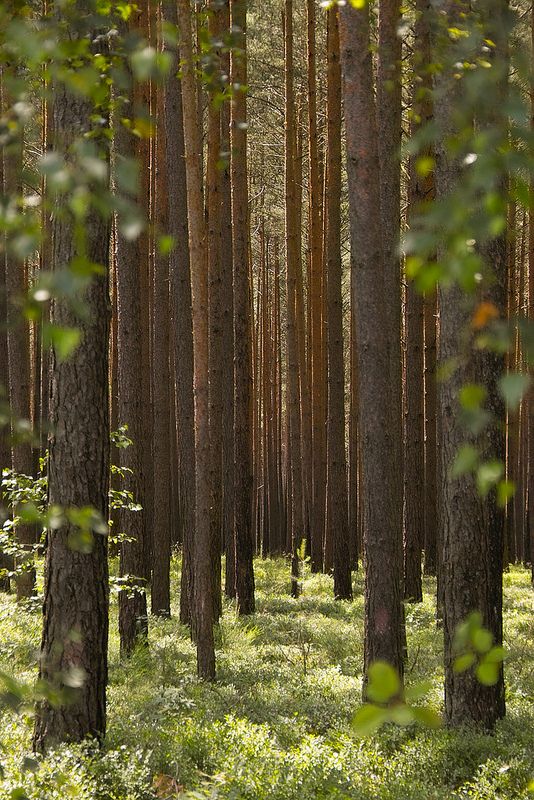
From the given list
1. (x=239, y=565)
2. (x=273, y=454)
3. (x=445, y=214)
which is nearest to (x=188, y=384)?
(x=239, y=565)

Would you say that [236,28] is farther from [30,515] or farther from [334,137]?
[334,137]

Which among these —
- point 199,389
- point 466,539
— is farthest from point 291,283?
point 466,539

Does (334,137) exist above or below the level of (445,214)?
above

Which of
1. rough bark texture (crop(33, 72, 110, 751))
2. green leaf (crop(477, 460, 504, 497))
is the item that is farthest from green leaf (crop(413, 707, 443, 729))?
rough bark texture (crop(33, 72, 110, 751))

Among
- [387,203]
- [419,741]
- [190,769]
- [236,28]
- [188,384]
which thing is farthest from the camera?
[188,384]

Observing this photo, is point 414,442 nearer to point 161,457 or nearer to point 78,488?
point 161,457

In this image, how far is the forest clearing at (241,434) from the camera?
4.92 feet

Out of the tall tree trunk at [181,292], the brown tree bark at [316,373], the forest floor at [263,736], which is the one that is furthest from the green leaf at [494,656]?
the brown tree bark at [316,373]

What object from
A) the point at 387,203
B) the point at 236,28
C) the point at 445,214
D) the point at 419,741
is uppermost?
the point at 387,203

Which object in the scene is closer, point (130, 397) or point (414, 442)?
point (130, 397)

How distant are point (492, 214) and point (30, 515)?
120cm

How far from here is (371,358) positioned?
683 cm

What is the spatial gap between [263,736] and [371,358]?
10.2ft

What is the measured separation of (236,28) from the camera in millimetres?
3016
